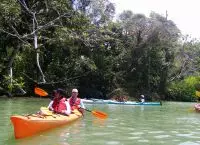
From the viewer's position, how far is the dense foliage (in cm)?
2469

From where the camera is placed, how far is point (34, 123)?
27.0 ft

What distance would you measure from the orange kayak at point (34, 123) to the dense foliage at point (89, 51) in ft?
42.7

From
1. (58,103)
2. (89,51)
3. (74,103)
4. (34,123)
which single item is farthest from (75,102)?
(89,51)

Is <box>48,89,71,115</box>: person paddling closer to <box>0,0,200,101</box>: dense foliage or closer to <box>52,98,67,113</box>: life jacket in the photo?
<box>52,98,67,113</box>: life jacket

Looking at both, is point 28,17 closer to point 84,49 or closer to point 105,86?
point 84,49

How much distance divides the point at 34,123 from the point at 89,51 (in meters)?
20.7

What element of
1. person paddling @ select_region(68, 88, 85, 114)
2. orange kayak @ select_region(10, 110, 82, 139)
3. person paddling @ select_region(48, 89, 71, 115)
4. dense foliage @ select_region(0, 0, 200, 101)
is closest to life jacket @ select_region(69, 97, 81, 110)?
person paddling @ select_region(68, 88, 85, 114)

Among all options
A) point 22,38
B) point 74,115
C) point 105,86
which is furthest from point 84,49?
point 74,115

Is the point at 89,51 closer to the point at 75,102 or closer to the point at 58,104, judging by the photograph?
the point at 75,102

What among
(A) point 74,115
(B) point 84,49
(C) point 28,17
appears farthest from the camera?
(B) point 84,49

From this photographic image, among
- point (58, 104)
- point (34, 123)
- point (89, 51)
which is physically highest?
point (89, 51)

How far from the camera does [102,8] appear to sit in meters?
29.3

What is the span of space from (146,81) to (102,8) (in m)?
7.22

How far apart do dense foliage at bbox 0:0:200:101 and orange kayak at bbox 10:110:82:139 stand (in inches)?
512
